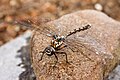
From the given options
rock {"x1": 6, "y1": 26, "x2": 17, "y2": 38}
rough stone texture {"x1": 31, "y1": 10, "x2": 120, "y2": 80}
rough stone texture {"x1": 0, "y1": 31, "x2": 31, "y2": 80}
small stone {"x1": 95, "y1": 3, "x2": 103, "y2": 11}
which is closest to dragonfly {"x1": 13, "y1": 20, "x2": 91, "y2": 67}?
rough stone texture {"x1": 31, "y1": 10, "x2": 120, "y2": 80}

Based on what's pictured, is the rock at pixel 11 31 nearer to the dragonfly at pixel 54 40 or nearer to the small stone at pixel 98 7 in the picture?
the small stone at pixel 98 7

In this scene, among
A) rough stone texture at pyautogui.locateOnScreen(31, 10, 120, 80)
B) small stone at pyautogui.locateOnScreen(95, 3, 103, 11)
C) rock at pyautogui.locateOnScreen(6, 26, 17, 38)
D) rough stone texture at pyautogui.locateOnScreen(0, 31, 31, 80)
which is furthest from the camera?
small stone at pyautogui.locateOnScreen(95, 3, 103, 11)

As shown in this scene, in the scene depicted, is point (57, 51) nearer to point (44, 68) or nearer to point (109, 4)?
point (44, 68)

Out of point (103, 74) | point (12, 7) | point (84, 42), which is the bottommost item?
point (12, 7)

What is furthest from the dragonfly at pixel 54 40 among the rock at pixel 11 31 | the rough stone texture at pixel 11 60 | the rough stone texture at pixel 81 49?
the rock at pixel 11 31

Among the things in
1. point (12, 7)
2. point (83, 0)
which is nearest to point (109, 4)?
point (83, 0)

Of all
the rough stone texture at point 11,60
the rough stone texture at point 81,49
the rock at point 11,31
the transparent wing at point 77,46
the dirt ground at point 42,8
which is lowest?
the rock at point 11,31

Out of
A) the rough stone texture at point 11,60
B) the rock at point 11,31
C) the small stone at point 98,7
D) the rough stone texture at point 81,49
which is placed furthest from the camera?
the small stone at point 98,7

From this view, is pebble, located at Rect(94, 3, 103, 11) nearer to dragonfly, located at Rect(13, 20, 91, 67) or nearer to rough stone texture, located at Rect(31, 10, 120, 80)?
rough stone texture, located at Rect(31, 10, 120, 80)
